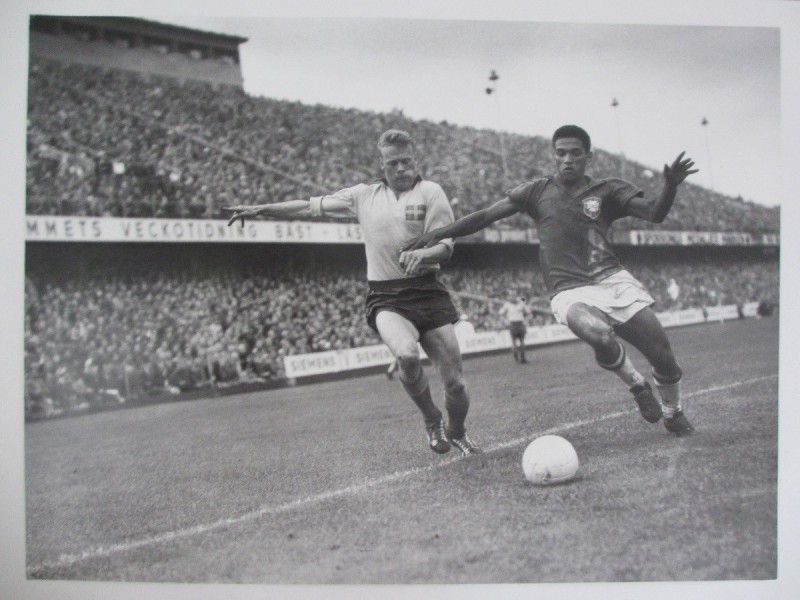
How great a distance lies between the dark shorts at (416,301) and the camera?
15.8ft

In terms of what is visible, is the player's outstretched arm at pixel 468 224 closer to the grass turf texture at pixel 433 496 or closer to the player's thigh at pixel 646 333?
the player's thigh at pixel 646 333

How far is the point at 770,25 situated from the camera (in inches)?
213

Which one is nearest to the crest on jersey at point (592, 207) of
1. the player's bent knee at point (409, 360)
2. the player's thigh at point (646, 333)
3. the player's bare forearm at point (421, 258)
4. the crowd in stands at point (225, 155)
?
the crowd in stands at point (225, 155)

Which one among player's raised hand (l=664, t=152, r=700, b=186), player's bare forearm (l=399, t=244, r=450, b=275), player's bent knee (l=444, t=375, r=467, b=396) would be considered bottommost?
player's bent knee (l=444, t=375, r=467, b=396)

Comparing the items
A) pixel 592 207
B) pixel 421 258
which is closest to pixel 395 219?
pixel 421 258

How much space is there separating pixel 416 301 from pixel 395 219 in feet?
1.89

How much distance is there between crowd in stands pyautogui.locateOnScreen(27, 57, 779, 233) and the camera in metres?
6.16

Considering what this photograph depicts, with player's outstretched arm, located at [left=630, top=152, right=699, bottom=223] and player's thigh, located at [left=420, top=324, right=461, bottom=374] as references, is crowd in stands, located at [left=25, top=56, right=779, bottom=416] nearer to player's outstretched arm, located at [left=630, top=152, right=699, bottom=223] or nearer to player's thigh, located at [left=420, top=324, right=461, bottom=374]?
player's outstretched arm, located at [left=630, top=152, right=699, bottom=223]

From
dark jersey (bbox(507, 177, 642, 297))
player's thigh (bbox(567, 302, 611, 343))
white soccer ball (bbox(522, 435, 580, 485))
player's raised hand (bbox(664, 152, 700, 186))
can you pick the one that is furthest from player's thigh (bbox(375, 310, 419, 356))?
player's raised hand (bbox(664, 152, 700, 186))

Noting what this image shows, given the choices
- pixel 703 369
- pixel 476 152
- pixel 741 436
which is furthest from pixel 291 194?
pixel 741 436

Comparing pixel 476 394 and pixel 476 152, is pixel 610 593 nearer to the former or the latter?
pixel 476 394

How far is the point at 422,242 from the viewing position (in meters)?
4.94

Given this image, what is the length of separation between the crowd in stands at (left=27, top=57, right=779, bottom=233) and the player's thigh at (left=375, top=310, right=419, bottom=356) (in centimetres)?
152

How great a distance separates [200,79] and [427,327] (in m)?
5.26
